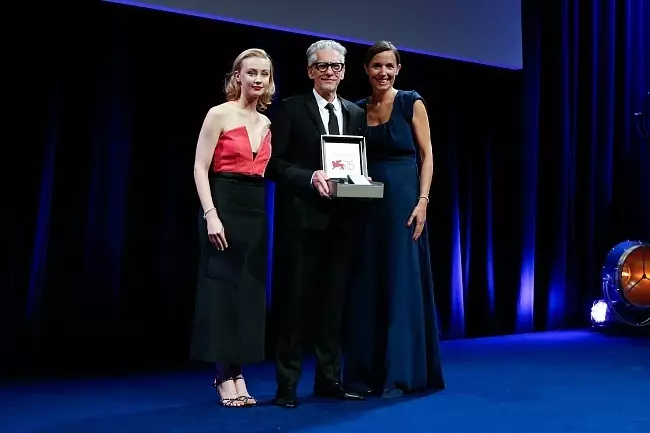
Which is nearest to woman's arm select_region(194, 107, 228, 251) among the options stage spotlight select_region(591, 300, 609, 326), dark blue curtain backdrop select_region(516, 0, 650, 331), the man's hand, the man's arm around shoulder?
the man's arm around shoulder

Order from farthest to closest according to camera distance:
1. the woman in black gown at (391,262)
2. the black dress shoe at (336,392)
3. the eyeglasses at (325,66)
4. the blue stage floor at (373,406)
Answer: the woman in black gown at (391,262) < the black dress shoe at (336,392) < the eyeglasses at (325,66) < the blue stage floor at (373,406)

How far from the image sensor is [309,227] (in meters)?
2.57

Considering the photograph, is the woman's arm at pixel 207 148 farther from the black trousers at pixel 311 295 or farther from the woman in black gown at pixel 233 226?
the black trousers at pixel 311 295

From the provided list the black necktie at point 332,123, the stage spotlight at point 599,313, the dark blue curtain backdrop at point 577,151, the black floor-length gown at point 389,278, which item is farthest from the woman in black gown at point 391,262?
the stage spotlight at point 599,313

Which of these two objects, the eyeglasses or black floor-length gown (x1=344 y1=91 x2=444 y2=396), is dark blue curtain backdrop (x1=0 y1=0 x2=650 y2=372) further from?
the eyeglasses

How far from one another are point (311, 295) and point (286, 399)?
353mm

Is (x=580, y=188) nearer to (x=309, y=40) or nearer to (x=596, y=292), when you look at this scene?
(x=596, y=292)

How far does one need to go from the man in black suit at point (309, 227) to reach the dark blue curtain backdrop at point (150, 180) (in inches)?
50.5

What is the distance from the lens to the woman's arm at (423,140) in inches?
113

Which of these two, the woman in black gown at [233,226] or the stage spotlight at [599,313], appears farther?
the stage spotlight at [599,313]

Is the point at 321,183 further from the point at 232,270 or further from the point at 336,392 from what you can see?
the point at 336,392

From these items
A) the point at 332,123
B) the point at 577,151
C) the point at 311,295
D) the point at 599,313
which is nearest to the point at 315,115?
the point at 332,123

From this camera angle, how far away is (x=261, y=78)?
254 cm

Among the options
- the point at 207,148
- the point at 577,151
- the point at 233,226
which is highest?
the point at 577,151
